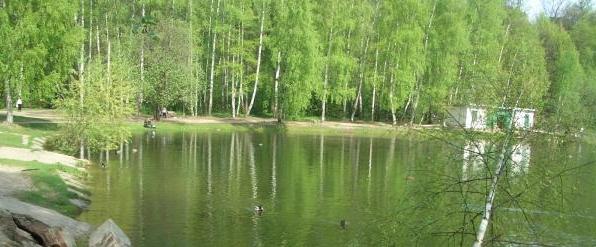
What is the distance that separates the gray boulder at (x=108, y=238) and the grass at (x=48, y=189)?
6.49 metres

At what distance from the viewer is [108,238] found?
75.3 feet

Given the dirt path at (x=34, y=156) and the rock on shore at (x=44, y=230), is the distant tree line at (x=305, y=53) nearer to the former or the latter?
the dirt path at (x=34, y=156)

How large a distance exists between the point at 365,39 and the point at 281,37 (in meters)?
17.0

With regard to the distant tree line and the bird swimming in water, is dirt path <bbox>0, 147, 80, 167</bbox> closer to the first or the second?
the bird swimming in water

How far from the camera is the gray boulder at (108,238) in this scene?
22.8 meters

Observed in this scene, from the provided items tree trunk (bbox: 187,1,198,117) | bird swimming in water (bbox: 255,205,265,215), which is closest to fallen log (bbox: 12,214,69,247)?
bird swimming in water (bbox: 255,205,265,215)

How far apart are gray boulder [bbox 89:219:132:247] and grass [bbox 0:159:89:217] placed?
6486 mm

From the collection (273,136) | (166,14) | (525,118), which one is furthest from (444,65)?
(525,118)

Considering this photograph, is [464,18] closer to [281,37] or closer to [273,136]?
[281,37]

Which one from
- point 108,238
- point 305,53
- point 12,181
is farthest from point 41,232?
point 305,53

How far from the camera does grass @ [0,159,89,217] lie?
29645 millimetres

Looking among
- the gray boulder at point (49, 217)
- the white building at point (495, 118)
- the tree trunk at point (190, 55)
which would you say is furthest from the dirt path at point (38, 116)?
the white building at point (495, 118)

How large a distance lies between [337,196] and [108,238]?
1793cm

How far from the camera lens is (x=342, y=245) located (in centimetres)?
2709
